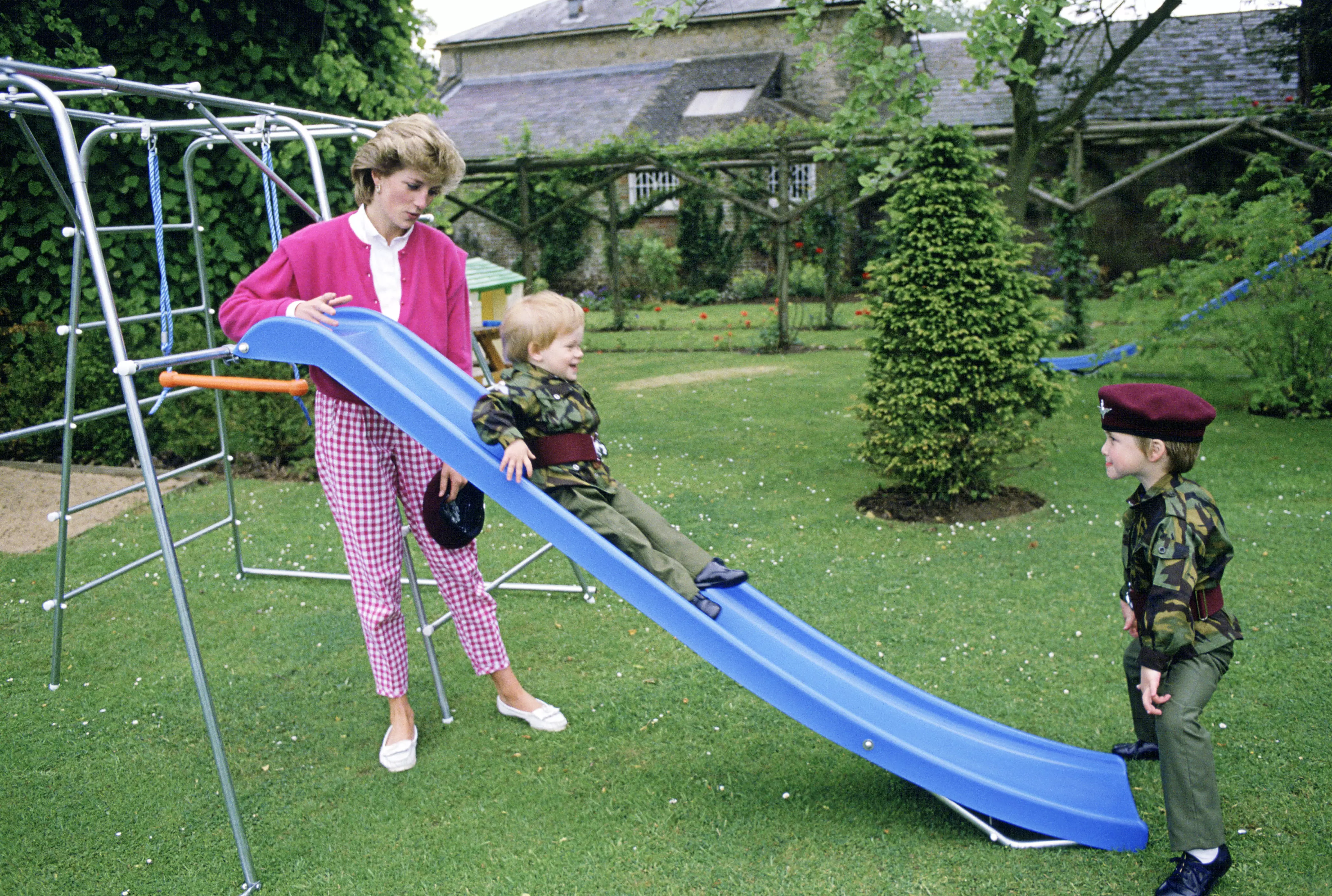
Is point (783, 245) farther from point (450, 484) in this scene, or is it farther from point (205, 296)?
point (450, 484)

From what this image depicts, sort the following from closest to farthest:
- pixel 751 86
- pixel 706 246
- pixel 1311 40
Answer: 1. pixel 1311 40
2. pixel 706 246
3. pixel 751 86

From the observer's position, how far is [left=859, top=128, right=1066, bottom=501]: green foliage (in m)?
5.82

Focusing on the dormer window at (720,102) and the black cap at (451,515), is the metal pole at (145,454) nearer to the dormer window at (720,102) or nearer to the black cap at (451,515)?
the black cap at (451,515)

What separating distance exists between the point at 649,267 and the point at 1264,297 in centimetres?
1421

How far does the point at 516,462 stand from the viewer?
2.96 m

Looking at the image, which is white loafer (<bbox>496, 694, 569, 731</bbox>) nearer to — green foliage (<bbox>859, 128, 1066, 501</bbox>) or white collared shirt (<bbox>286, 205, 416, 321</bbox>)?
white collared shirt (<bbox>286, 205, 416, 321</bbox>)

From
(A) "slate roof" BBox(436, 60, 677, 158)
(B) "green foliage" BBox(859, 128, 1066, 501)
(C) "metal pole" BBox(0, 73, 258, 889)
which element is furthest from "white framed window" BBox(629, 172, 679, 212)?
(C) "metal pole" BBox(0, 73, 258, 889)

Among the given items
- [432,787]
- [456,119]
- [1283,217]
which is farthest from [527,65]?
[432,787]

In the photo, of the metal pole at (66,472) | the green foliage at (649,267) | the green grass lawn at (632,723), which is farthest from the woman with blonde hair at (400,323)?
the green foliage at (649,267)

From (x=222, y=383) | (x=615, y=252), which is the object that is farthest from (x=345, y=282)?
(x=615, y=252)

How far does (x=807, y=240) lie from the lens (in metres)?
15.5

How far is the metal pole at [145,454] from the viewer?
108 inches

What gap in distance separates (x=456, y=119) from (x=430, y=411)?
26.0 meters

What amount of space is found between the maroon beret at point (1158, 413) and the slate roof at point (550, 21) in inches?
1114
